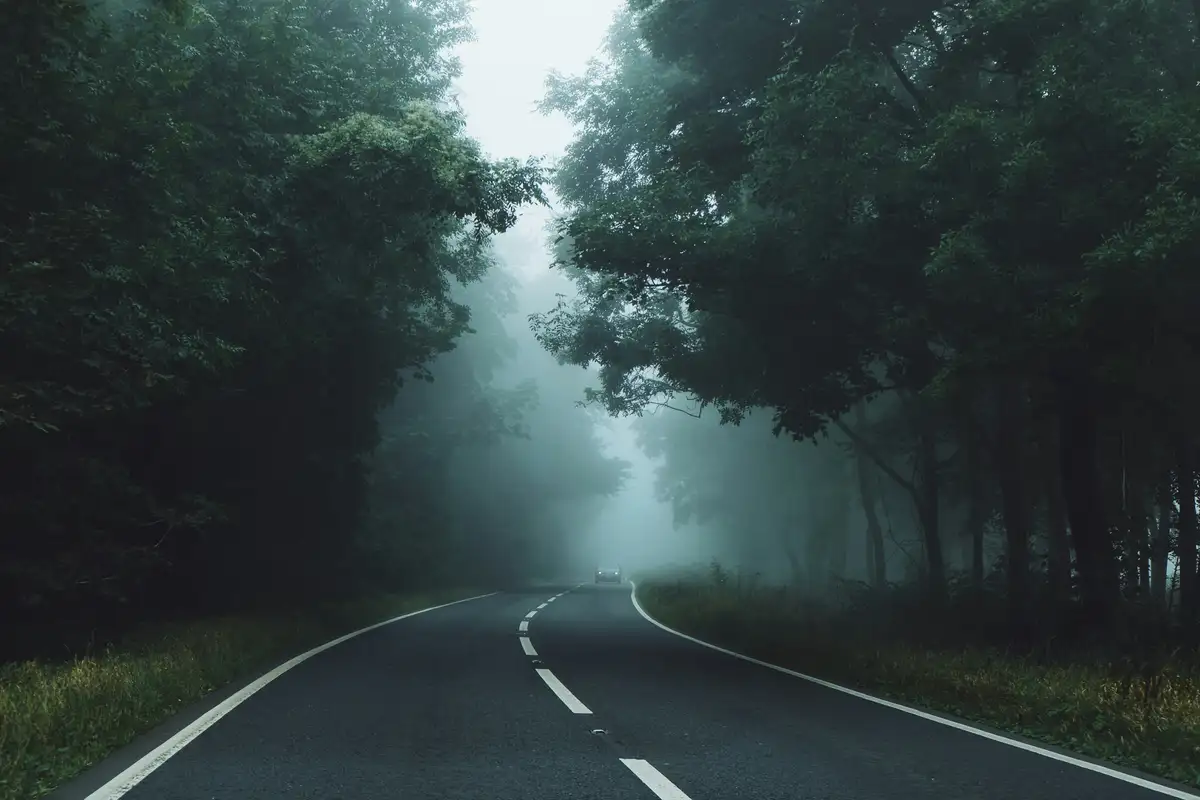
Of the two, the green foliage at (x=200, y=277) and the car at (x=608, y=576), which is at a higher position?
the green foliage at (x=200, y=277)

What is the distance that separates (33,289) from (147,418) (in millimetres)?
5953

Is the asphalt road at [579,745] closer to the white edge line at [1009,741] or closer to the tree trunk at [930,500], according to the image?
the white edge line at [1009,741]

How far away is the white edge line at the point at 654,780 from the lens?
21.2ft

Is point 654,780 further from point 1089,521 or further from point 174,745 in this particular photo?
point 1089,521

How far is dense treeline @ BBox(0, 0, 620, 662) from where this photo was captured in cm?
1227

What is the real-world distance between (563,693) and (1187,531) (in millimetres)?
13994

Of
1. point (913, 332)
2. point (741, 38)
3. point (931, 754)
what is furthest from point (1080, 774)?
point (741, 38)

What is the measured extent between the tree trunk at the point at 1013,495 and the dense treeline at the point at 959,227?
0.05 m

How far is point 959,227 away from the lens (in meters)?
13.7

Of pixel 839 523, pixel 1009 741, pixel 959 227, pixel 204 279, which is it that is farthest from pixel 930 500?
pixel 1009 741

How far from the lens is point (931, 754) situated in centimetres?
797

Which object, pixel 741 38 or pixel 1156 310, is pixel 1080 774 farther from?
pixel 741 38

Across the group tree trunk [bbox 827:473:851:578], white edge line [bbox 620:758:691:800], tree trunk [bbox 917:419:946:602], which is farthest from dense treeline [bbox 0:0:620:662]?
tree trunk [bbox 827:473:851:578]

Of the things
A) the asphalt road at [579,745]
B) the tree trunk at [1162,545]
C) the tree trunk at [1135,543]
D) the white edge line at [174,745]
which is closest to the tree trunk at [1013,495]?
the tree trunk at [1135,543]
